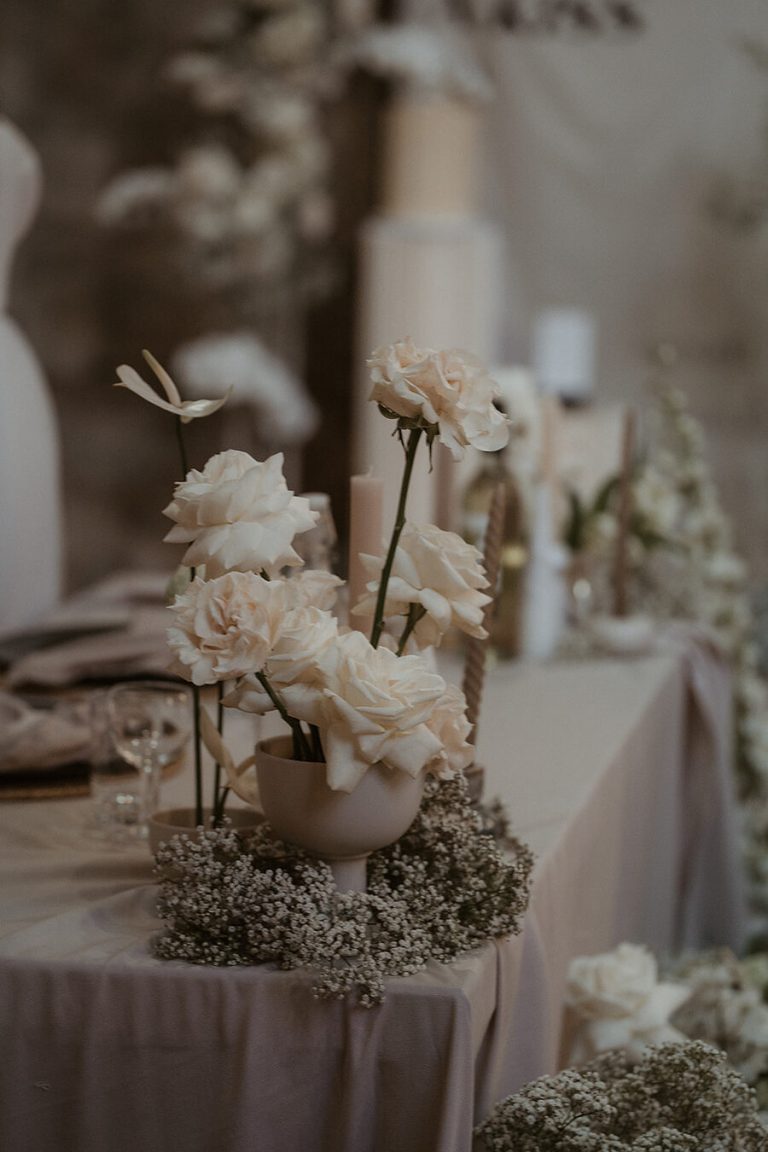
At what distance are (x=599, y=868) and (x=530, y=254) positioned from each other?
3.50 metres

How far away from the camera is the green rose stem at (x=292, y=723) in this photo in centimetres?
102

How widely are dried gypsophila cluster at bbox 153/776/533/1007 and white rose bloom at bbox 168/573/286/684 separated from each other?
158mm

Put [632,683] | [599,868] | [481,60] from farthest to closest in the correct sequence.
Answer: [481,60] → [632,683] → [599,868]

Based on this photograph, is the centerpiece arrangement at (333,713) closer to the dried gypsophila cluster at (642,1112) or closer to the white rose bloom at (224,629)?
the white rose bloom at (224,629)

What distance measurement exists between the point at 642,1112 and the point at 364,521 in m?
0.50

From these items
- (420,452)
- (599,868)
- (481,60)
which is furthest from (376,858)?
(481,60)

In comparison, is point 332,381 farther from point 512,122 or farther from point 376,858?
point 376,858

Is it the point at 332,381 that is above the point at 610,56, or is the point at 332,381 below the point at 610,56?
below

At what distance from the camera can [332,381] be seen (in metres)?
4.95

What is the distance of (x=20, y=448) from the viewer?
219 cm

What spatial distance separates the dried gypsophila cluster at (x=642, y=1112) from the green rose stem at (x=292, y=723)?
0.29 metres

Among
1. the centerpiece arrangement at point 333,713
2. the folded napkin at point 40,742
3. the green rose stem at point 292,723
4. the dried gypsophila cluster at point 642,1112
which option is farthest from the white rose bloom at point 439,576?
the folded napkin at point 40,742

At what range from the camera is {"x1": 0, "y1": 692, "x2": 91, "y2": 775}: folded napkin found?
1.45 m

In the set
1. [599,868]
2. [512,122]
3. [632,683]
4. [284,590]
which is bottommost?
[599,868]
